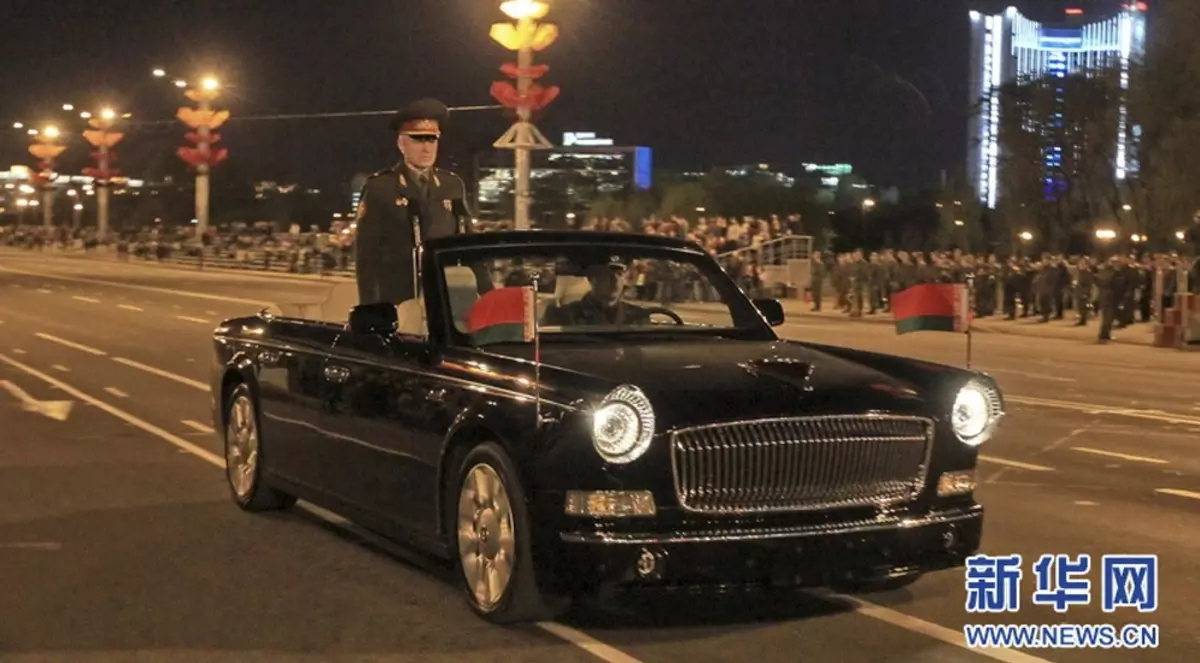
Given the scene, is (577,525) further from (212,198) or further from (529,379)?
(212,198)

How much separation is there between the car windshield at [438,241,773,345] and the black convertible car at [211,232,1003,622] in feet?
0.04

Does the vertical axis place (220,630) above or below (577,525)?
below

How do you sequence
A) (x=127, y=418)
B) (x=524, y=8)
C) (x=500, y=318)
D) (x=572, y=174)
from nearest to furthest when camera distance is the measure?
1. (x=500, y=318)
2. (x=127, y=418)
3. (x=524, y=8)
4. (x=572, y=174)

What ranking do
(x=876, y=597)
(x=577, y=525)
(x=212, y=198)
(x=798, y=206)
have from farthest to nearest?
1. (x=212, y=198)
2. (x=798, y=206)
3. (x=876, y=597)
4. (x=577, y=525)

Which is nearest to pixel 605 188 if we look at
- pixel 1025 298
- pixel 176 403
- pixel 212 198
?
pixel 212 198

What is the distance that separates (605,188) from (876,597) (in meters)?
118

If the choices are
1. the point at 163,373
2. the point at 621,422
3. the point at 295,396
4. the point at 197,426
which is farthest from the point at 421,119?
the point at 163,373

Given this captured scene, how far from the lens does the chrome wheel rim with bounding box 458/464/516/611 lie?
21.9 ft

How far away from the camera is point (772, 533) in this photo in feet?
20.9

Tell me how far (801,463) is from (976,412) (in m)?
0.93

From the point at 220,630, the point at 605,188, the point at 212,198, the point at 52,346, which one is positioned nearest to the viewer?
the point at 220,630

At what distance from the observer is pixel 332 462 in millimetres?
8391

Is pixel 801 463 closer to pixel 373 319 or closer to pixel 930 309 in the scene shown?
pixel 373 319

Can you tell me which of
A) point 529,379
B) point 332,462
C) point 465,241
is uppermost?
point 465,241
